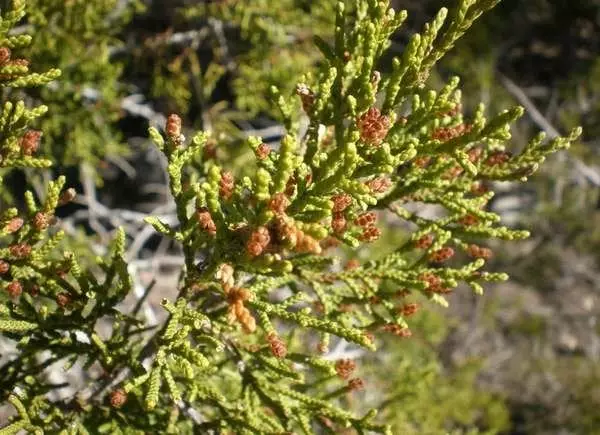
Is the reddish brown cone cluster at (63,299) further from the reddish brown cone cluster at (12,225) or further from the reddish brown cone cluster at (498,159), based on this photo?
the reddish brown cone cluster at (498,159)

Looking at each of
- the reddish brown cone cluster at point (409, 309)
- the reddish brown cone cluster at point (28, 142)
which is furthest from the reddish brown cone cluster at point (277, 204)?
the reddish brown cone cluster at point (28, 142)

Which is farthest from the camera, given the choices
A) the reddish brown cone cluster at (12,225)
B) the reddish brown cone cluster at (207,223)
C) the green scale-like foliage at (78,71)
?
the green scale-like foliage at (78,71)

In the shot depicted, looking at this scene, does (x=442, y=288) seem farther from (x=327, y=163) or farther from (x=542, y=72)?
(x=542, y=72)

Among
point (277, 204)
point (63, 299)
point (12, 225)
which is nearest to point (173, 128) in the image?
point (277, 204)

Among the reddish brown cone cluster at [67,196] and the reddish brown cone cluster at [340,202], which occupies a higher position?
the reddish brown cone cluster at [67,196]

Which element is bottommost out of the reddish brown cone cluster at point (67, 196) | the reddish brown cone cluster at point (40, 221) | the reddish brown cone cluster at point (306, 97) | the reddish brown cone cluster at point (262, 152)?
the reddish brown cone cluster at point (40, 221)

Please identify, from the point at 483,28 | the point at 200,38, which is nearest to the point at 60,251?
the point at 200,38
